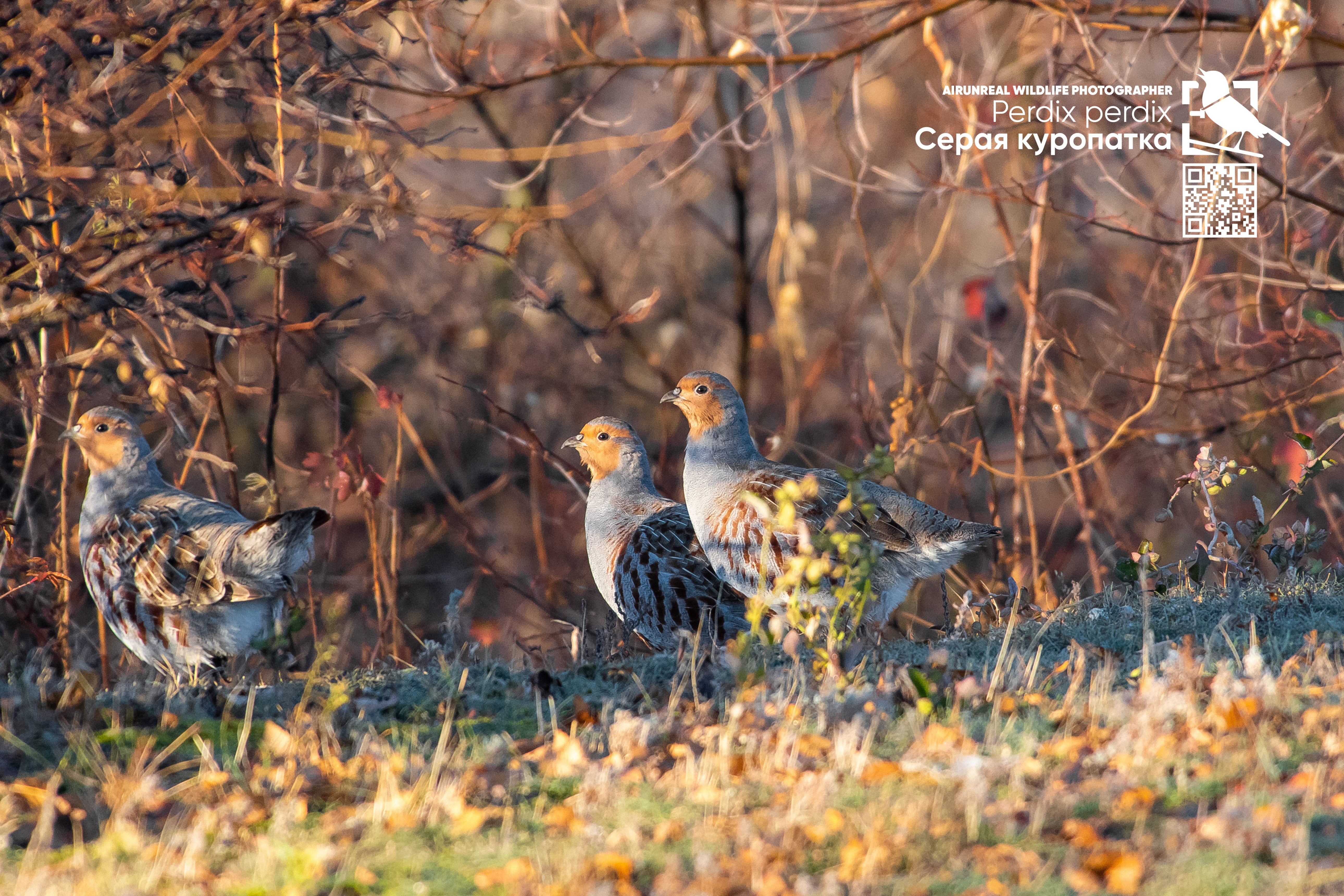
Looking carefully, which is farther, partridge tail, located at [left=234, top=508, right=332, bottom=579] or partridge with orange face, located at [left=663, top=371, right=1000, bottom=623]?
partridge with orange face, located at [left=663, top=371, right=1000, bottom=623]

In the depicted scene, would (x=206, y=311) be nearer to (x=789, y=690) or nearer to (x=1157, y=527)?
(x=789, y=690)

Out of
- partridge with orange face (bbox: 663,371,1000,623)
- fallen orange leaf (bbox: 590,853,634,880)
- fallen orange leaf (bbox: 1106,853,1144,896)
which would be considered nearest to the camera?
fallen orange leaf (bbox: 1106,853,1144,896)

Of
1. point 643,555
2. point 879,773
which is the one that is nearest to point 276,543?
point 643,555

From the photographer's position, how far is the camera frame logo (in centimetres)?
550

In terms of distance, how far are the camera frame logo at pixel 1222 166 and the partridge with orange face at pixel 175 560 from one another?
4.37 meters

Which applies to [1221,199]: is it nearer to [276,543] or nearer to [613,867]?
[276,543]

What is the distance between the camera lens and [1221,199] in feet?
20.2

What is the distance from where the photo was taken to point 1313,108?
574cm

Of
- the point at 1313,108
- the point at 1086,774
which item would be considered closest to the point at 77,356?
the point at 1086,774

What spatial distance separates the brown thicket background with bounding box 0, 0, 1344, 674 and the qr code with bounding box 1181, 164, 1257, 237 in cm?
18

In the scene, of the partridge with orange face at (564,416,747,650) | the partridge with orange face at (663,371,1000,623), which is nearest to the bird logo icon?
the partridge with orange face at (663,371,1000,623)

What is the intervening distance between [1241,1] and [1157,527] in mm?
4955

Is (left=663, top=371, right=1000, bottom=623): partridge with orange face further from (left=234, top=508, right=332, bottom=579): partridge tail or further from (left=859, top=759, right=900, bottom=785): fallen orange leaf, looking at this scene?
(left=859, top=759, right=900, bottom=785): fallen orange leaf

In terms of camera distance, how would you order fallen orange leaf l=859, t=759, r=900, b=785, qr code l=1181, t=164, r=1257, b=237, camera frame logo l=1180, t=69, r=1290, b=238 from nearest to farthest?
fallen orange leaf l=859, t=759, r=900, b=785, camera frame logo l=1180, t=69, r=1290, b=238, qr code l=1181, t=164, r=1257, b=237
